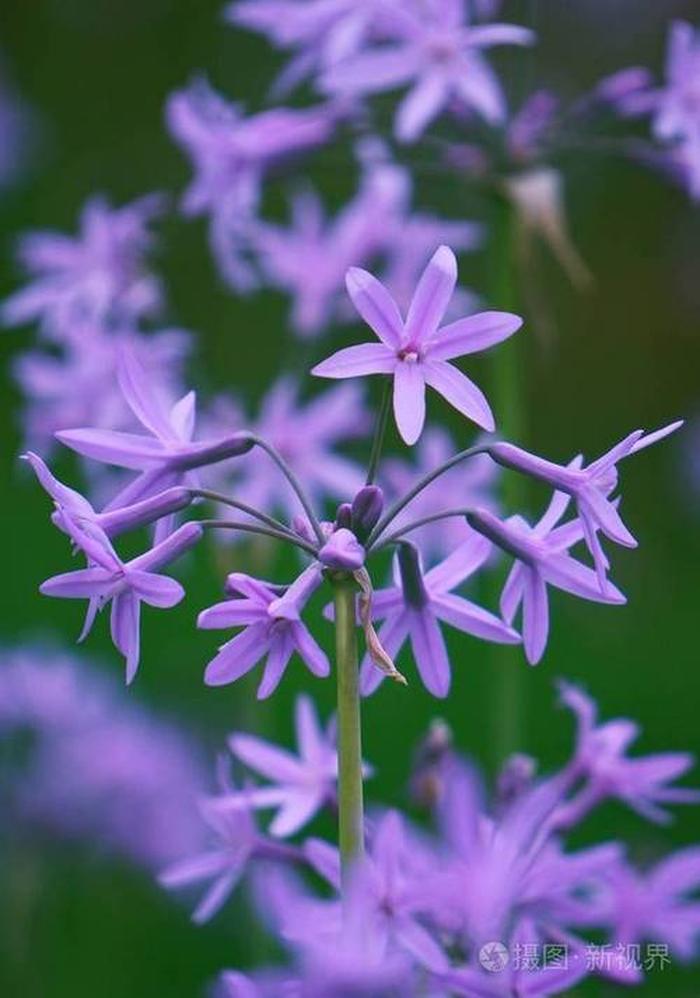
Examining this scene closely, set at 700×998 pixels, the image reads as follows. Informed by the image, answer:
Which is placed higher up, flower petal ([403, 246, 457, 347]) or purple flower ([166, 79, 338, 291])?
purple flower ([166, 79, 338, 291])

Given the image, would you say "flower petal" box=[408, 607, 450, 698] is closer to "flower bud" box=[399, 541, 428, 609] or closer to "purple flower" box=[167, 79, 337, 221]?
"flower bud" box=[399, 541, 428, 609]

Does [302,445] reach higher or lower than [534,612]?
higher

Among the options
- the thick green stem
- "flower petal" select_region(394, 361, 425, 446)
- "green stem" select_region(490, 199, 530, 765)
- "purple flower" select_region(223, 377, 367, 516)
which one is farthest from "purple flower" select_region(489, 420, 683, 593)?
"purple flower" select_region(223, 377, 367, 516)

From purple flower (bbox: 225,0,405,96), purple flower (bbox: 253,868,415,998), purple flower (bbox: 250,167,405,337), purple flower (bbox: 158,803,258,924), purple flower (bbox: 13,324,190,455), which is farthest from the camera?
purple flower (bbox: 250,167,405,337)

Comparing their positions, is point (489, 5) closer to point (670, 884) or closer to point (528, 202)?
point (528, 202)

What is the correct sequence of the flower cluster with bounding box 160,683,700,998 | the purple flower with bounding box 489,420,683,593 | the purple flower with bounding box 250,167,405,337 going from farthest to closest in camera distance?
the purple flower with bounding box 250,167,405,337, the purple flower with bounding box 489,420,683,593, the flower cluster with bounding box 160,683,700,998

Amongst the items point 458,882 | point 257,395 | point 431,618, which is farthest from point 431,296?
point 257,395

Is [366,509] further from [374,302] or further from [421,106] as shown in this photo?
[421,106]

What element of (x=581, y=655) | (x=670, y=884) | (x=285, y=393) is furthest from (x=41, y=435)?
(x=581, y=655)
